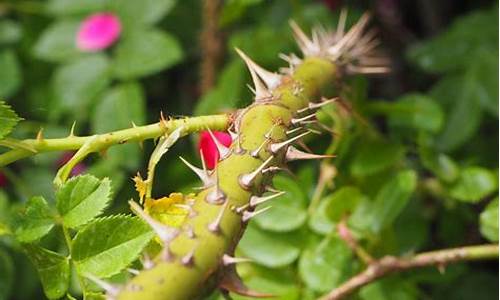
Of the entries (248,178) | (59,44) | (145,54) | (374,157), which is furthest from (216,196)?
(59,44)

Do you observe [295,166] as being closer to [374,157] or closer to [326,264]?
[374,157]

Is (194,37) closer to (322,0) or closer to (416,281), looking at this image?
(322,0)

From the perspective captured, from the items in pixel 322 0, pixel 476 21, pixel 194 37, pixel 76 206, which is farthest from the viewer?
pixel 194 37

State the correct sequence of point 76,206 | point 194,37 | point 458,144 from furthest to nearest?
point 194,37
point 458,144
point 76,206

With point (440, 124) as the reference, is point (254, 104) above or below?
above

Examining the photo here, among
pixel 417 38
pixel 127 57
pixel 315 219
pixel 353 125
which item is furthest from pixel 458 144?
pixel 127 57

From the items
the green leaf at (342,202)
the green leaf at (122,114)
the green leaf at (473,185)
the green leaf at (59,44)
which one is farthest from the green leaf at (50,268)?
the green leaf at (59,44)

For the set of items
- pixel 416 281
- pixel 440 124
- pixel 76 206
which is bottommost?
pixel 416 281

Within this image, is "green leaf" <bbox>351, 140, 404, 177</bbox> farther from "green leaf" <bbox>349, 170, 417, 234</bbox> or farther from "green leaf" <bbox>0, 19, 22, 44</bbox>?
"green leaf" <bbox>0, 19, 22, 44</bbox>
